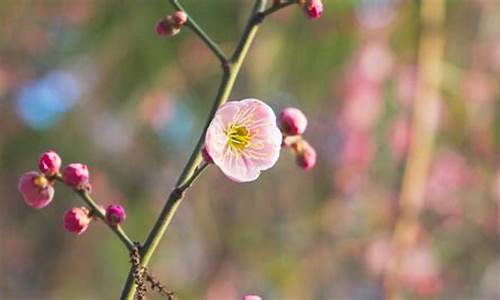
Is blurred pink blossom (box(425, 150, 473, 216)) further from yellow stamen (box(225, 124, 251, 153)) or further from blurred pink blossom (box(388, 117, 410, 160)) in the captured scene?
yellow stamen (box(225, 124, 251, 153))

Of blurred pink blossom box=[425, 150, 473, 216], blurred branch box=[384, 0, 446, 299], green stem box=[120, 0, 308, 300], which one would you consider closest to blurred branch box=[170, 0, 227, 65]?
green stem box=[120, 0, 308, 300]

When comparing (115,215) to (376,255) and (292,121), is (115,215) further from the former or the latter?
(376,255)

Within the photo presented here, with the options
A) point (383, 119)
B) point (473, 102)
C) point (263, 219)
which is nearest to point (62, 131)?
point (263, 219)

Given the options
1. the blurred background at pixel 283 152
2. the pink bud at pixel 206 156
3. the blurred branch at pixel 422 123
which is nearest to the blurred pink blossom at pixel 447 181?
the blurred background at pixel 283 152

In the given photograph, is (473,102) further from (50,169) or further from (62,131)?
(50,169)

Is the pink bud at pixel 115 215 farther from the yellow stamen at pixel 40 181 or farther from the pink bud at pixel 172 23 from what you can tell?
the pink bud at pixel 172 23

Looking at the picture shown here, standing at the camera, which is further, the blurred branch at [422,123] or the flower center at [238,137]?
the blurred branch at [422,123]

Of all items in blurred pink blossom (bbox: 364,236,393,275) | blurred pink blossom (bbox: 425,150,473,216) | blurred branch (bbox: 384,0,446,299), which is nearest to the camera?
blurred branch (bbox: 384,0,446,299)
